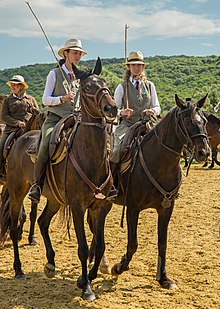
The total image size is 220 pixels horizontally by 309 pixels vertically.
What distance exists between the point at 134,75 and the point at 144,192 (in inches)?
75.7

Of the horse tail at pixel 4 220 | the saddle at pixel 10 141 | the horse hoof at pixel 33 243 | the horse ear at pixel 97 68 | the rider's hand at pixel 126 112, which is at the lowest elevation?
the horse hoof at pixel 33 243

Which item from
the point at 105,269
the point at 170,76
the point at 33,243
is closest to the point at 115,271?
the point at 105,269

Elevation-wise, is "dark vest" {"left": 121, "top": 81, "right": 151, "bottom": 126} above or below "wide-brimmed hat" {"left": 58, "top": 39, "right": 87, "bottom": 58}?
below

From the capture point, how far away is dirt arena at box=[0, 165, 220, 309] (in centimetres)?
532

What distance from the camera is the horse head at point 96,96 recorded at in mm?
4750

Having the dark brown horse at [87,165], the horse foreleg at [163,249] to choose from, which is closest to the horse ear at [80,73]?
the dark brown horse at [87,165]

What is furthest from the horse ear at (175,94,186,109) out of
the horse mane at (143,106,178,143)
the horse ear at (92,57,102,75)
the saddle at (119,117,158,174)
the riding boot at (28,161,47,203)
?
the riding boot at (28,161,47,203)

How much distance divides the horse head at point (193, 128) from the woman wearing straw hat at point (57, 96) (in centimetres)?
139

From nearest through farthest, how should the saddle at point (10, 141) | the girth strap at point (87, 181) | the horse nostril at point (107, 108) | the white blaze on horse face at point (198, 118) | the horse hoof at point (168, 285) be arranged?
the horse nostril at point (107, 108)
the girth strap at point (87, 181)
the white blaze on horse face at point (198, 118)
the horse hoof at point (168, 285)
the saddle at point (10, 141)

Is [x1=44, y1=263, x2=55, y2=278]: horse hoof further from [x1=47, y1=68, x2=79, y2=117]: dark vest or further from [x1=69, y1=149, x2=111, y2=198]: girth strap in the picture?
[x1=47, y1=68, x2=79, y2=117]: dark vest

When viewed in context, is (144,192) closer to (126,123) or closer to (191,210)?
(126,123)

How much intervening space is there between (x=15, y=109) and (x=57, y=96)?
2684mm

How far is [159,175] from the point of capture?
5828 mm

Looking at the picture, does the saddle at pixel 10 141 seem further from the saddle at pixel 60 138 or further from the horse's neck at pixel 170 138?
the horse's neck at pixel 170 138
